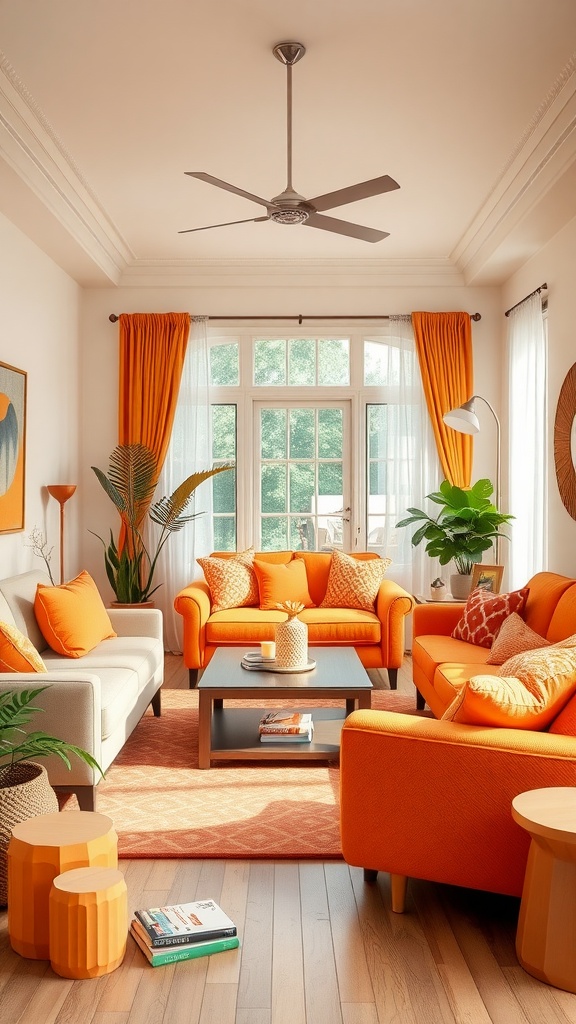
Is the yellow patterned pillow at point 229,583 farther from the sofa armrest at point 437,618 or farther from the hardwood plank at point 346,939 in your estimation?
the hardwood plank at point 346,939

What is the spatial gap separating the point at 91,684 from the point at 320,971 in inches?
54.2

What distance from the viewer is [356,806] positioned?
270cm

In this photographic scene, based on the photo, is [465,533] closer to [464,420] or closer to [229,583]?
[464,420]

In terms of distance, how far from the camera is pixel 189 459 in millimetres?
6938

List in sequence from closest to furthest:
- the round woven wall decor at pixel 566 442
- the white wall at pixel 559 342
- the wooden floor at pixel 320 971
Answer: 1. the wooden floor at pixel 320 971
2. the round woven wall decor at pixel 566 442
3. the white wall at pixel 559 342

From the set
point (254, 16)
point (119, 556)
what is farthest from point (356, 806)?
point (119, 556)

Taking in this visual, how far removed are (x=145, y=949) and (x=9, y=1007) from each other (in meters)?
0.39

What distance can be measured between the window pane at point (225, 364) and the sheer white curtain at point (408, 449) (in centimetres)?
122

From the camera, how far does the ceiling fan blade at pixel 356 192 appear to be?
3.57m

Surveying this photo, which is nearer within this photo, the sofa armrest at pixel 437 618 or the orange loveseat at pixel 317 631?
the sofa armrest at pixel 437 618

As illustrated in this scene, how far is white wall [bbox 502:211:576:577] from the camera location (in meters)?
5.17

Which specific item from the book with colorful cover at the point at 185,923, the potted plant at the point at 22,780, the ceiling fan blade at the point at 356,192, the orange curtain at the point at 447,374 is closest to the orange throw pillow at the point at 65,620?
A: the potted plant at the point at 22,780

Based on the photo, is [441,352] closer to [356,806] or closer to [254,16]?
[254,16]

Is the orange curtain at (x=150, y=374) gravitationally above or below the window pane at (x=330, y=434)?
above
